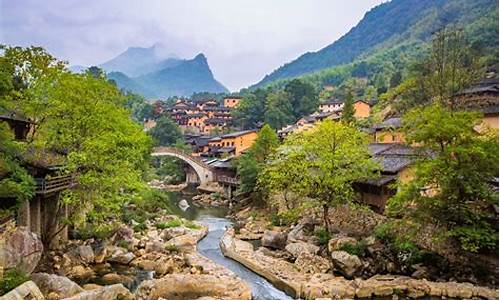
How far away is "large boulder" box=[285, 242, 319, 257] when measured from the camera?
18.6 m

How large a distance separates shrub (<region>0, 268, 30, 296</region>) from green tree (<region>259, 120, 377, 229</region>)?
11.4 metres

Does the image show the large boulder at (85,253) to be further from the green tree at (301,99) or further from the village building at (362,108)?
the green tree at (301,99)

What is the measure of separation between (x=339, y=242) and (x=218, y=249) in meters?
6.79

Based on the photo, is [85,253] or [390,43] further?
[390,43]

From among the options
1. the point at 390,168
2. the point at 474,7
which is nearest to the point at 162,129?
the point at 390,168

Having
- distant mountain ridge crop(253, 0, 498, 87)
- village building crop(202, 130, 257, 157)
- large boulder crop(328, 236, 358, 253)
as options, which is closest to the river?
large boulder crop(328, 236, 358, 253)

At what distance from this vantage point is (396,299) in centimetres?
1450

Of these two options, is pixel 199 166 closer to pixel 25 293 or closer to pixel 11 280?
pixel 11 280

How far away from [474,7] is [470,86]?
68212 mm

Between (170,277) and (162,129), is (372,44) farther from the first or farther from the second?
(170,277)

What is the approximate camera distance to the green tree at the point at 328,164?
18.6m

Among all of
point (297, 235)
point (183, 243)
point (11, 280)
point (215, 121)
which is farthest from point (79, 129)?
point (215, 121)

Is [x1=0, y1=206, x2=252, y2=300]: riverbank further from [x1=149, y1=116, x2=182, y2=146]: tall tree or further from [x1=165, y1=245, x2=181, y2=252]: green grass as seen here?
[x1=149, y1=116, x2=182, y2=146]: tall tree

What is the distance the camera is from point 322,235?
20.0 metres
